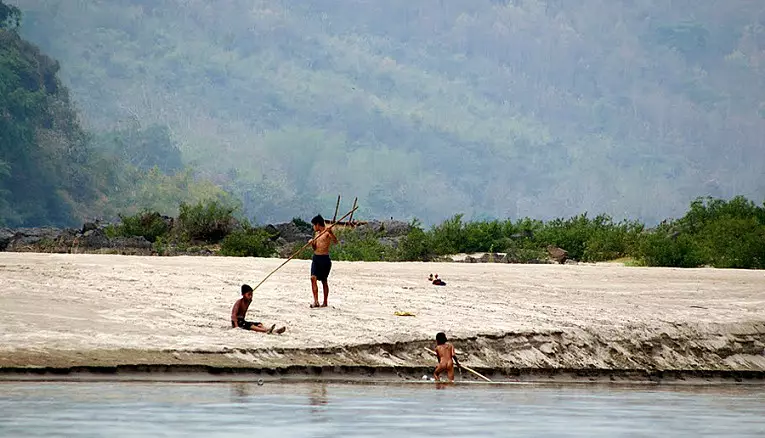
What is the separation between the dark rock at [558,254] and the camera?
138ft

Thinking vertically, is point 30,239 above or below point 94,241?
above

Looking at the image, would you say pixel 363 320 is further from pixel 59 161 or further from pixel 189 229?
pixel 59 161

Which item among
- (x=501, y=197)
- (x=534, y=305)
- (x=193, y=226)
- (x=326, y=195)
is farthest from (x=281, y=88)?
(x=534, y=305)

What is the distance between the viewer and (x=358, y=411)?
14.4 meters

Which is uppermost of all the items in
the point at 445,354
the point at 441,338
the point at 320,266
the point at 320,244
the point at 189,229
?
the point at 189,229

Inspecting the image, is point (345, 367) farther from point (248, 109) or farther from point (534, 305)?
point (248, 109)

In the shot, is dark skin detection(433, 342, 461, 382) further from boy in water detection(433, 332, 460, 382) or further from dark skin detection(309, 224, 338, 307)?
dark skin detection(309, 224, 338, 307)

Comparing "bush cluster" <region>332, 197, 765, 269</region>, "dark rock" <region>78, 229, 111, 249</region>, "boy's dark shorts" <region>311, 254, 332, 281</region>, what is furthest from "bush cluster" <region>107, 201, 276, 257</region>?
"boy's dark shorts" <region>311, 254, 332, 281</region>

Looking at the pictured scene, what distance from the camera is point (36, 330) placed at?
17.8m

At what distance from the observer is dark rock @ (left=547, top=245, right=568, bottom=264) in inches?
1654

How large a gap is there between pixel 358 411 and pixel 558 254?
95.0ft

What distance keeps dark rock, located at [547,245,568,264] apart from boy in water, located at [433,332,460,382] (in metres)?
23.4

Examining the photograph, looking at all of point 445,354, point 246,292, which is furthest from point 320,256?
point 445,354

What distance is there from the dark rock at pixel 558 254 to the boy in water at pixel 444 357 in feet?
76.8
